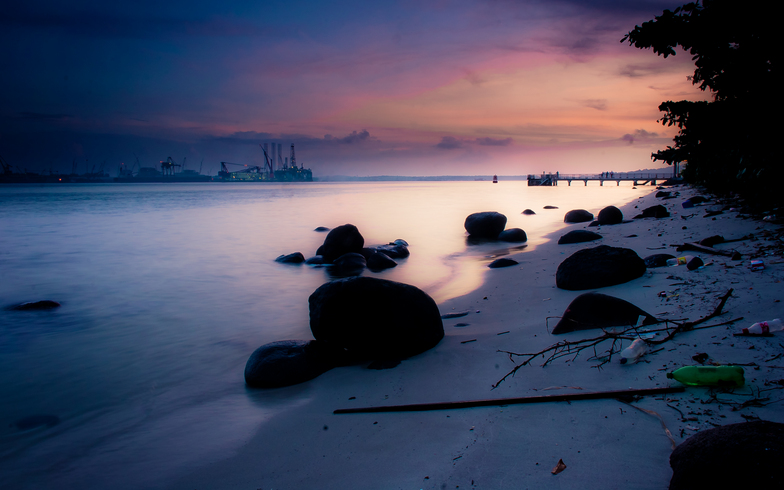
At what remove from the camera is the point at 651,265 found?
6809 mm

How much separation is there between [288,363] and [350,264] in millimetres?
6978

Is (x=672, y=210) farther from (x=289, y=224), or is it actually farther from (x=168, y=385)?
(x=289, y=224)

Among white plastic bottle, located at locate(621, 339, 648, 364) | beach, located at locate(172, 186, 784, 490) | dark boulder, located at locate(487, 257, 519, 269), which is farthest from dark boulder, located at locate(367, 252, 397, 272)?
white plastic bottle, located at locate(621, 339, 648, 364)

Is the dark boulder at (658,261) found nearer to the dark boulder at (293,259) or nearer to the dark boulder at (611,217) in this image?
the dark boulder at (611,217)

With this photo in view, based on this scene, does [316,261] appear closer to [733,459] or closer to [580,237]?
[580,237]

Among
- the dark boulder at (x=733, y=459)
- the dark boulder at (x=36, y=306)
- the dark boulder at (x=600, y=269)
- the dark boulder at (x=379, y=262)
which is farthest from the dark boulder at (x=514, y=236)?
the dark boulder at (x=36, y=306)

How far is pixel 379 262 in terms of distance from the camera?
1173cm

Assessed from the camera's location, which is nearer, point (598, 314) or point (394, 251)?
point (598, 314)

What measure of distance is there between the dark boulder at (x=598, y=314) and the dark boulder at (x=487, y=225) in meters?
11.8

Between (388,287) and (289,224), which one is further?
(289,224)

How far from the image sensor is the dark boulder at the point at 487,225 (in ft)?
53.5

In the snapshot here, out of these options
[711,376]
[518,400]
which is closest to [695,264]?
[711,376]

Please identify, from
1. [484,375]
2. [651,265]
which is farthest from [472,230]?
[484,375]

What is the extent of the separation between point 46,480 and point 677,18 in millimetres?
8414
